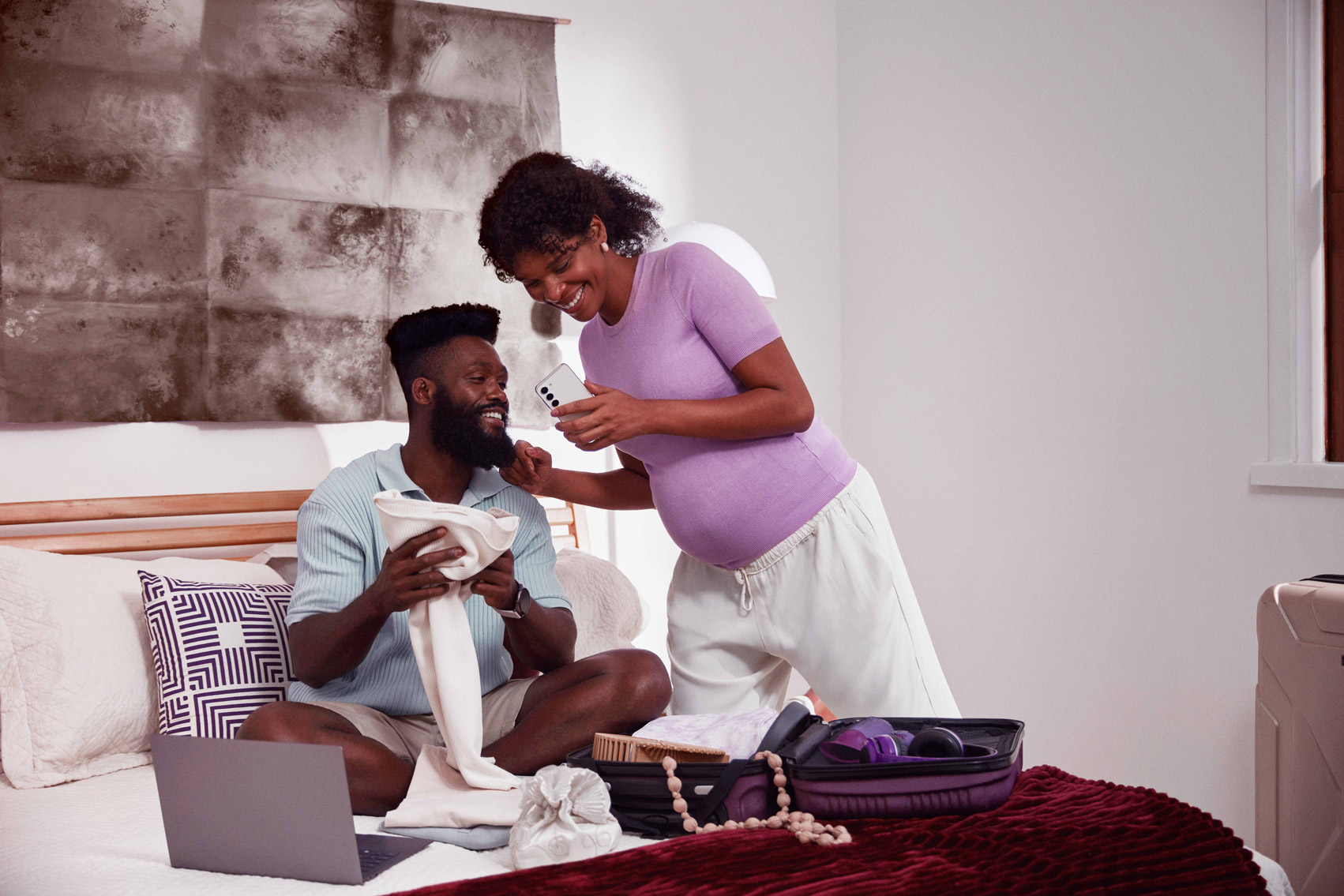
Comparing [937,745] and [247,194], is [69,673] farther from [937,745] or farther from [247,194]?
[937,745]

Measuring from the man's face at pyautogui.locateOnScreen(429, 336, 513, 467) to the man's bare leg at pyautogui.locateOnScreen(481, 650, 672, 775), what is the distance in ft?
1.32

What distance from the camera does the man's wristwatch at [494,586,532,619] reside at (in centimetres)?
152

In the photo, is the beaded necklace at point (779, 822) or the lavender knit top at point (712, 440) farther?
the lavender knit top at point (712, 440)

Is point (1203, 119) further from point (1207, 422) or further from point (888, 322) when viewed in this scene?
point (888, 322)

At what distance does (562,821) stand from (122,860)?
54 centimetres

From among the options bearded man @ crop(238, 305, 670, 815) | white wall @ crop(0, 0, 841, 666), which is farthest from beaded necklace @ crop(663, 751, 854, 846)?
white wall @ crop(0, 0, 841, 666)

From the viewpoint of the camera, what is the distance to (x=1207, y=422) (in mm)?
2273

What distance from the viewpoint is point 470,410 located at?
5.83 ft

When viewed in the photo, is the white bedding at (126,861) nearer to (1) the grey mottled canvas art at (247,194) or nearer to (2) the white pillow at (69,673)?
(2) the white pillow at (69,673)

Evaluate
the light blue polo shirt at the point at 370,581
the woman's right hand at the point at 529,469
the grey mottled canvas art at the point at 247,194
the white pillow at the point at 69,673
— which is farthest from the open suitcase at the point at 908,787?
the grey mottled canvas art at the point at 247,194

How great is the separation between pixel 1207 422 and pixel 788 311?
52.0 inches

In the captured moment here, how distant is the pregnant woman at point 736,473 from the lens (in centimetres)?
163

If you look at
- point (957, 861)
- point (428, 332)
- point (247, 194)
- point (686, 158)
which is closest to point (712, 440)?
point (428, 332)

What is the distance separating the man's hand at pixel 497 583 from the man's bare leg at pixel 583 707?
179 millimetres
